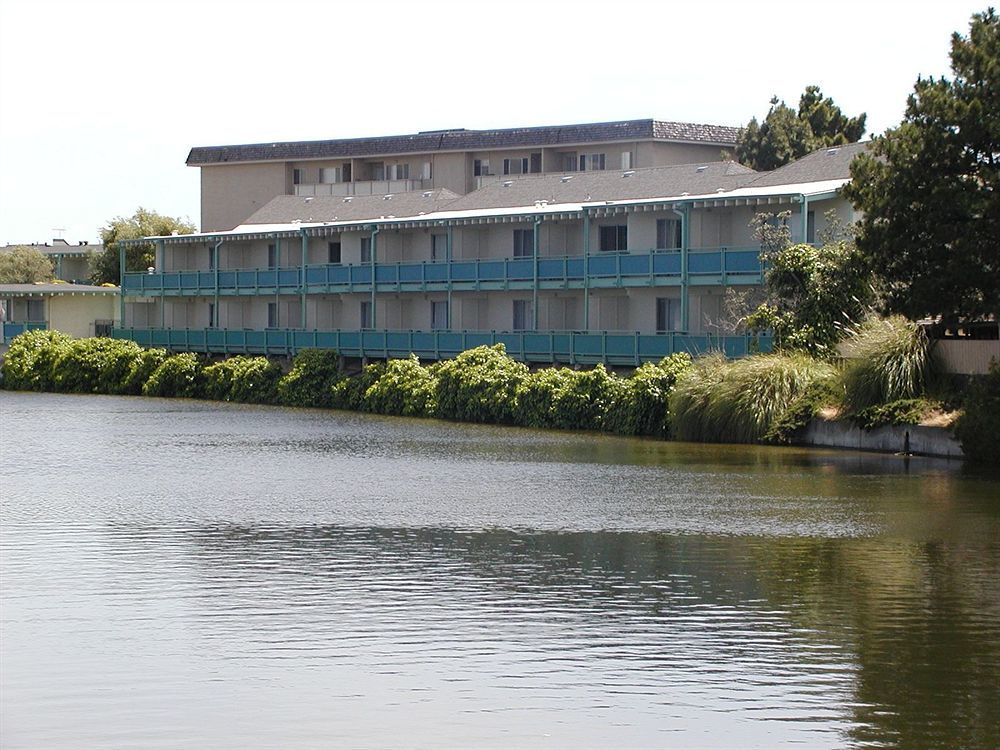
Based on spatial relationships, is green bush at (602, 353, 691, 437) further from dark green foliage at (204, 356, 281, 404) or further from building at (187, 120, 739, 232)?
building at (187, 120, 739, 232)

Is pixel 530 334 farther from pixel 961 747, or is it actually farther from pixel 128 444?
pixel 961 747

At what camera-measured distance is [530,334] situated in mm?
58125

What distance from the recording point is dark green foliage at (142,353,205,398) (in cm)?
7219

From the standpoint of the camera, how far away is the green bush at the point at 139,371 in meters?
74.4

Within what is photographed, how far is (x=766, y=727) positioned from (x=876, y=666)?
2.66m

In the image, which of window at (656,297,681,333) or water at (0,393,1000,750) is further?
window at (656,297,681,333)

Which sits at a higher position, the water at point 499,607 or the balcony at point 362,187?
the balcony at point 362,187

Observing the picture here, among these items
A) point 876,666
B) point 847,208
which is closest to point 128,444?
point 847,208

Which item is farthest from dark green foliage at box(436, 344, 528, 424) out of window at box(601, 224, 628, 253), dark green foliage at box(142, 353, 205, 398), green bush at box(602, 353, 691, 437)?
dark green foliage at box(142, 353, 205, 398)

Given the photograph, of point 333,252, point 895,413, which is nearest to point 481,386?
point 895,413

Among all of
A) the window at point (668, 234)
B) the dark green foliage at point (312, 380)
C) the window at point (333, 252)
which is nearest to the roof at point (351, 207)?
the window at point (333, 252)

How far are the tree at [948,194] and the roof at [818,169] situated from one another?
16.4 metres

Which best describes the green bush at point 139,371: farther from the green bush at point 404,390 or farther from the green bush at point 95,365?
A: the green bush at point 404,390

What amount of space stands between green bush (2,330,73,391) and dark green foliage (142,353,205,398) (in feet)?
22.3
